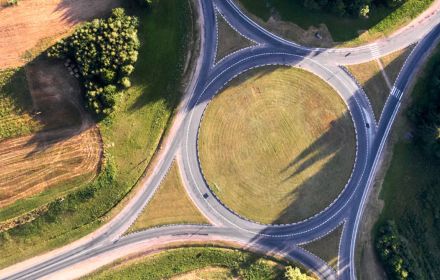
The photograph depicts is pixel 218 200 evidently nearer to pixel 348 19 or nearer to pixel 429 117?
pixel 348 19

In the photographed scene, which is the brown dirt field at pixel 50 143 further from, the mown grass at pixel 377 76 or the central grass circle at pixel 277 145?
the mown grass at pixel 377 76

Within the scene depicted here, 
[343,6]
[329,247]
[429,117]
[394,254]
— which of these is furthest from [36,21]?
[394,254]

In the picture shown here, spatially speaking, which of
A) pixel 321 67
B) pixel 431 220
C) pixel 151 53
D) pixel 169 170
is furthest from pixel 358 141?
pixel 151 53

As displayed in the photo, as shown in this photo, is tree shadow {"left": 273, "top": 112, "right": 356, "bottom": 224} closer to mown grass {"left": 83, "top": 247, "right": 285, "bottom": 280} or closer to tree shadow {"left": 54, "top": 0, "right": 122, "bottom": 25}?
mown grass {"left": 83, "top": 247, "right": 285, "bottom": 280}

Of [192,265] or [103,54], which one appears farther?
[192,265]

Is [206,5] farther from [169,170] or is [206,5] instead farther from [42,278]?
[42,278]

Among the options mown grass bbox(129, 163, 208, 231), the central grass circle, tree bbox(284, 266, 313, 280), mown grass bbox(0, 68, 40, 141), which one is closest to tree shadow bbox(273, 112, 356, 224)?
the central grass circle

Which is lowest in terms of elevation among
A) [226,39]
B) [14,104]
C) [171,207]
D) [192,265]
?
[192,265]
